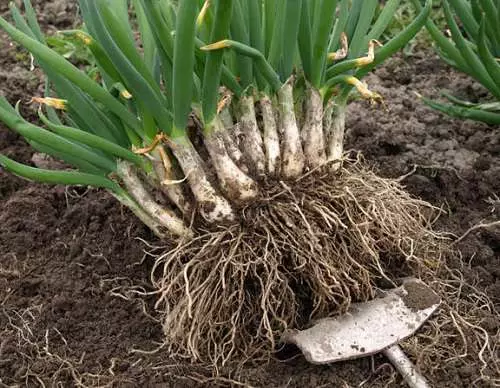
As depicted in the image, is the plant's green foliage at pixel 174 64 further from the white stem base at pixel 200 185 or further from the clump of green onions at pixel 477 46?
the clump of green onions at pixel 477 46

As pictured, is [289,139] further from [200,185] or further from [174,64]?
[174,64]

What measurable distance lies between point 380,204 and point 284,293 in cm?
30

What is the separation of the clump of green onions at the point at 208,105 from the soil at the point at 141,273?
0.70 feet

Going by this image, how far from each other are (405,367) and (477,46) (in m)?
0.90

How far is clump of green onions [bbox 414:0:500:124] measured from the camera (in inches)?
79.4

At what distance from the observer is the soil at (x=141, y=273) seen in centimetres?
164

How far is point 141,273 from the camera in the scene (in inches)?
75.8

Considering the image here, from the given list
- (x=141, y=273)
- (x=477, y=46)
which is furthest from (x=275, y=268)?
(x=477, y=46)

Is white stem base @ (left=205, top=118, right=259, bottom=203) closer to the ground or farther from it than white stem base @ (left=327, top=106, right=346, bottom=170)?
farther from it

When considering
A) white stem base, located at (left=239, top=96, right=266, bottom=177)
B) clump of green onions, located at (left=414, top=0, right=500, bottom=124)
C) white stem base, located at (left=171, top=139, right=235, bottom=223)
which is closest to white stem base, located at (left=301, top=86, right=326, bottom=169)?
white stem base, located at (left=239, top=96, right=266, bottom=177)

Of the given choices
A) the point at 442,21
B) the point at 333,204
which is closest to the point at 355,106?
the point at 442,21

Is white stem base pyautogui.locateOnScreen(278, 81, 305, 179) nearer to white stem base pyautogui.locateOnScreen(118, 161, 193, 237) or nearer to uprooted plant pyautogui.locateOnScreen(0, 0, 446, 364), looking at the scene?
uprooted plant pyautogui.locateOnScreen(0, 0, 446, 364)

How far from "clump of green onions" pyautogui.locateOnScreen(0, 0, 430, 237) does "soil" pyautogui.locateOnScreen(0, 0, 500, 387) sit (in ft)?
0.70

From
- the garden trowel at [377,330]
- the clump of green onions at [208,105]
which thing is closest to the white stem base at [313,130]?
the clump of green onions at [208,105]
